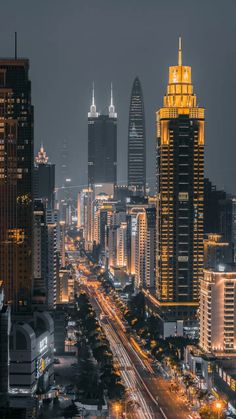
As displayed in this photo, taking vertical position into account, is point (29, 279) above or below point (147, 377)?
above

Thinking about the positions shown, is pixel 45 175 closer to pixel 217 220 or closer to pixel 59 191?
pixel 217 220

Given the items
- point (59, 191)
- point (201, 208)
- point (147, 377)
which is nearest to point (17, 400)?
point (147, 377)

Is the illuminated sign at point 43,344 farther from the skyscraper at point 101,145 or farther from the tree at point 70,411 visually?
the skyscraper at point 101,145

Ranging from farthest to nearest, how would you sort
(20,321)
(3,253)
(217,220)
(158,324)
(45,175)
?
(45,175), (217,220), (158,324), (3,253), (20,321)

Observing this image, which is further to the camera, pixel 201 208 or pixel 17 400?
pixel 201 208

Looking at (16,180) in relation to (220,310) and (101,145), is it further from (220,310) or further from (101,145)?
(101,145)

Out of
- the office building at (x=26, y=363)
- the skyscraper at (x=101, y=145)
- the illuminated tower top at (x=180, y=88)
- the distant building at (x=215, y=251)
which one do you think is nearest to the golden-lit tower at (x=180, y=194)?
the illuminated tower top at (x=180, y=88)

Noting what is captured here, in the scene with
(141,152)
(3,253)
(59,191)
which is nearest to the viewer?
(3,253)

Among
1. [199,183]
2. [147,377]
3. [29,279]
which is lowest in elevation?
[147,377]
